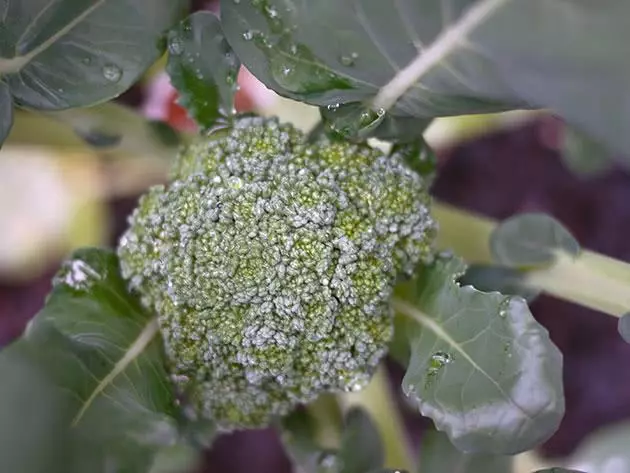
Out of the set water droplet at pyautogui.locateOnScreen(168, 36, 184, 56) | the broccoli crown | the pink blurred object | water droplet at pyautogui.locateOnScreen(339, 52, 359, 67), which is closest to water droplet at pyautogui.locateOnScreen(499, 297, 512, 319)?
the broccoli crown

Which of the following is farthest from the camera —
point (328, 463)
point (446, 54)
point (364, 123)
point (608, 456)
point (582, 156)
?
point (582, 156)

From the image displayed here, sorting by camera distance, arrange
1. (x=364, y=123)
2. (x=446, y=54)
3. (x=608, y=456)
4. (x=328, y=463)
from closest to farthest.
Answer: (x=446, y=54) → (x=364, y=123) → (x=328, y=463) → (x=608, y=456)

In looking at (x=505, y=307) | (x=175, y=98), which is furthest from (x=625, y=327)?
(x=175, y=98)

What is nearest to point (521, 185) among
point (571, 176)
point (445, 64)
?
point (571, 176)

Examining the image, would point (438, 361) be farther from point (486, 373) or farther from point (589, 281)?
point (589, 281)

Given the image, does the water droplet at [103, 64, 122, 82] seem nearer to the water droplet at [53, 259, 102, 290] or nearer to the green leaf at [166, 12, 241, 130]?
the green leaf at [166, 12, 241, 130]

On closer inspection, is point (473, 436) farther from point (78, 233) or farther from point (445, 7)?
point (78, 233)
